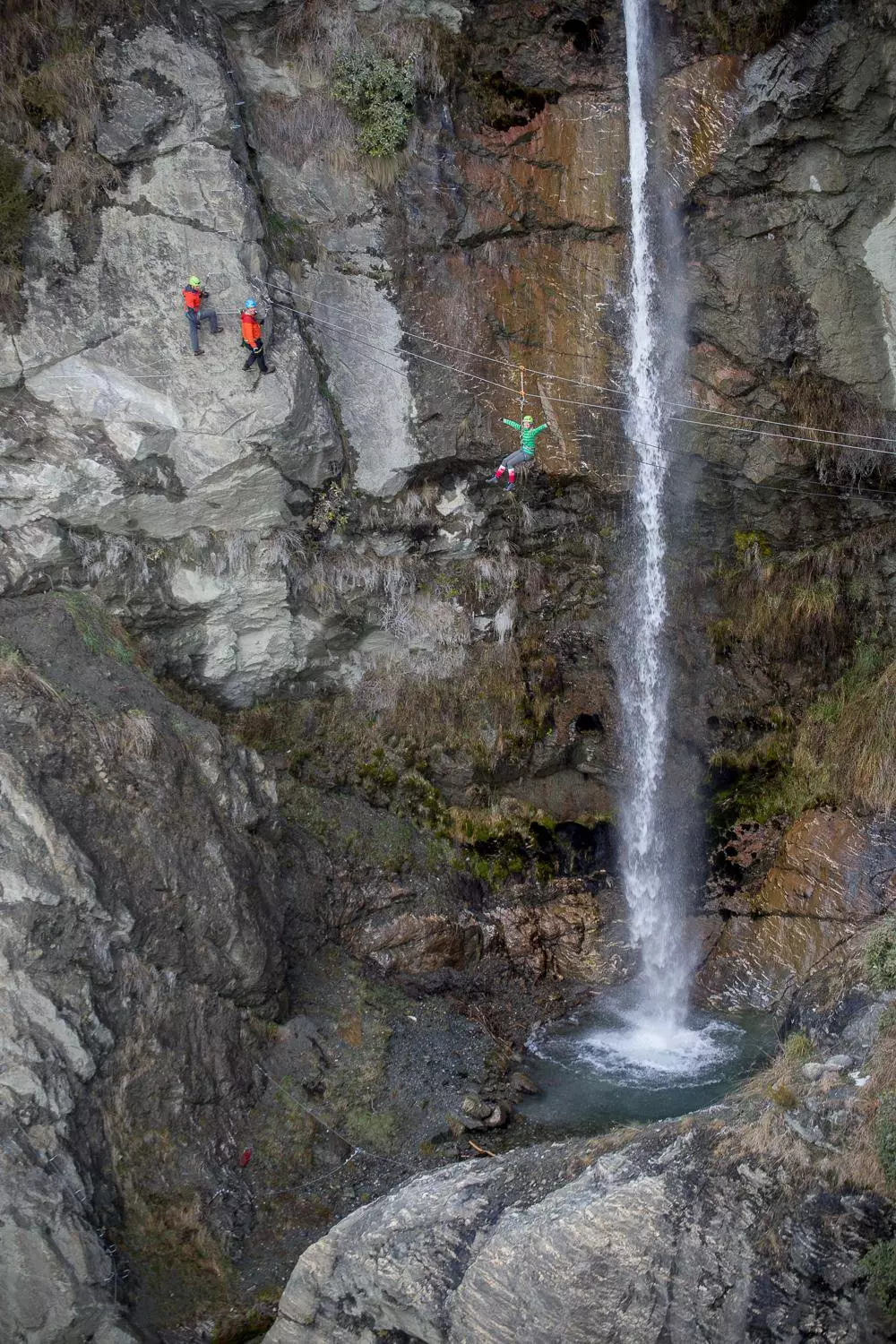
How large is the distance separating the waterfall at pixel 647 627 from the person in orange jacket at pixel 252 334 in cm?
480

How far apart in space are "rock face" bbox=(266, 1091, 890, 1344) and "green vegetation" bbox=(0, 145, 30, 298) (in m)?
9.82

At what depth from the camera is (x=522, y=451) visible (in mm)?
12578

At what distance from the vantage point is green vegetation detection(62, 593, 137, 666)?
1141cm

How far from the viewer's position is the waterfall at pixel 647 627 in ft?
43.3

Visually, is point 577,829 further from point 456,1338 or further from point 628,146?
point 628,146

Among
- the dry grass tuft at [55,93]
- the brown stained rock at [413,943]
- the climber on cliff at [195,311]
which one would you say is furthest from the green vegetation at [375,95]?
the brown stained rock at [413,943]

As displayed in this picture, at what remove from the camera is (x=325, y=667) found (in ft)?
45.5

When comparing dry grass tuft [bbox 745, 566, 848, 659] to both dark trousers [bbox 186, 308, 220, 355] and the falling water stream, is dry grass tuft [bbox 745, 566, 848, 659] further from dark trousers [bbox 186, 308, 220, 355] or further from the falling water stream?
dark trousers [bbox 186, 308, 220, 355]

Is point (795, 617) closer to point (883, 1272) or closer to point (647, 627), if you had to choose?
point (647, 627)

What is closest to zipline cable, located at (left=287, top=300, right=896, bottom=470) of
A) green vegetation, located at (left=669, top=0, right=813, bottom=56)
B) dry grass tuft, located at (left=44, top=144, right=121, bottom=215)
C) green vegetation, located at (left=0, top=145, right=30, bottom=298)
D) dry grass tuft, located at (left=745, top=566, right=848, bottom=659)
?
dry grass tuft, located at (left=745, top=566, right=848, bottom=659)

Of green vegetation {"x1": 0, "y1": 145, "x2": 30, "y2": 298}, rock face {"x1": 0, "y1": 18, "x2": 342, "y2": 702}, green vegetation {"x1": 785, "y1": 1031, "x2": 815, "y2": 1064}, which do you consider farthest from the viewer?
rock face {"x1": 0, "y1": 18, "x2": 342, "y2": 702}

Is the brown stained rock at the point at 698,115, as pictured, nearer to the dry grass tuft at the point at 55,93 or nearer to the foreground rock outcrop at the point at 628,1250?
the dry grass tuft at the point at 55,93

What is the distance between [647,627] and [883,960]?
7051 mm

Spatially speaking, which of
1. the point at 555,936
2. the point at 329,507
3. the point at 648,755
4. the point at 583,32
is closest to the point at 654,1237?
the point at 555,936
